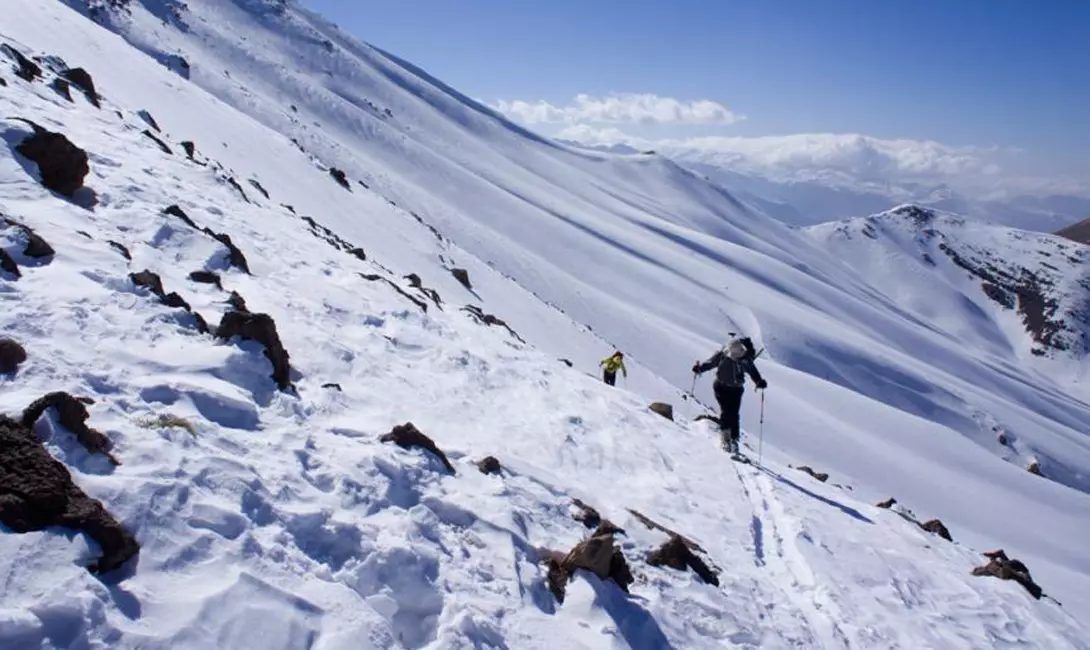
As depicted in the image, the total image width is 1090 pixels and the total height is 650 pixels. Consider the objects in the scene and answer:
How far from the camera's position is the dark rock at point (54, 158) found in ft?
31.8

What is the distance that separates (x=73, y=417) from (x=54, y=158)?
21.9ft

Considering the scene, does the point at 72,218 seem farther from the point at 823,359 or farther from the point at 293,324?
the point at 823,359

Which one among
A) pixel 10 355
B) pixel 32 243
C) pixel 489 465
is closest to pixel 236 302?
pixel 32 243

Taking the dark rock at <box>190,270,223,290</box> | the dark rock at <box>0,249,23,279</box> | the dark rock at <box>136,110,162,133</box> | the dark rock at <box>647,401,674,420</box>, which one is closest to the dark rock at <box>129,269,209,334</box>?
the dark rock at <box>0,249,23,279</box>

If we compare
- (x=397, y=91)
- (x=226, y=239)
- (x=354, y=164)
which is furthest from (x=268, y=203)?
(x=397, y=91)

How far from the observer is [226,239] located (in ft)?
38.0

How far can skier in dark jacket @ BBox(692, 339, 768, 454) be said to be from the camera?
523 inches

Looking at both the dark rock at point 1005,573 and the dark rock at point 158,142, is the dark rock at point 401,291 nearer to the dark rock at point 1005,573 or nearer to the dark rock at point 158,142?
the dark rock at point 158,142

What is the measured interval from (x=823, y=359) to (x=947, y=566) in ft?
172

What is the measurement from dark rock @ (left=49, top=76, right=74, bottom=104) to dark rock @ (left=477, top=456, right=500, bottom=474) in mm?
14810

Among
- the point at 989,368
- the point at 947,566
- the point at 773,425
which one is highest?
the point at 989,368

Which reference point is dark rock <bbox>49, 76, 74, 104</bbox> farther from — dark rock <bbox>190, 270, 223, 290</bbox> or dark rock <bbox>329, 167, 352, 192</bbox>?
dark rock <bbox>329, 167, 352, 192</bbox>

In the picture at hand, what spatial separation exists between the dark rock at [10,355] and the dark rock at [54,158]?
5216 millimetres

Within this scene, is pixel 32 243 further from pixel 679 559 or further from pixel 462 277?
pixel 462 277
